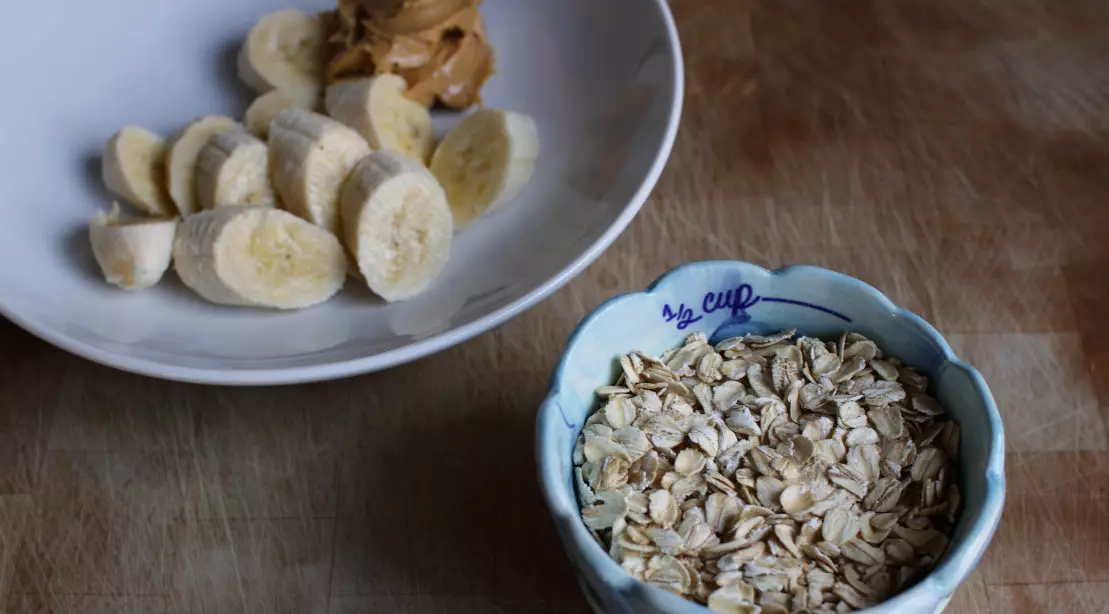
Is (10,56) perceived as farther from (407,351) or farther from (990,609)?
(990,609)

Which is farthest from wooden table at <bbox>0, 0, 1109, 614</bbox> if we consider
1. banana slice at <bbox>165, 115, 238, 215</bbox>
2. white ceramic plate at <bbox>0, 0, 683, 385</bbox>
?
banana slice at <bbox>165, 115, 238, 215</bbox>

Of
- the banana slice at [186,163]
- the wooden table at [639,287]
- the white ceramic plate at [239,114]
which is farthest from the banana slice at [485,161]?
the banana slice at [186,163]

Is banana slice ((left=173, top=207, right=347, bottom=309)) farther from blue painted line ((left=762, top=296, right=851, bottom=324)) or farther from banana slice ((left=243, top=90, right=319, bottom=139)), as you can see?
blue painted line ((left=762, top=296, right=851, bottom=324))

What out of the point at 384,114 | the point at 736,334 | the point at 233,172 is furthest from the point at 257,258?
the point at 736,334

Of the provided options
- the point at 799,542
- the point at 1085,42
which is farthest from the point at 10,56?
the point at 1085,42

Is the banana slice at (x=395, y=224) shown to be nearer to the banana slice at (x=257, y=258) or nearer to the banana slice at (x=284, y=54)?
the banana slice at (x=257, y=258)
